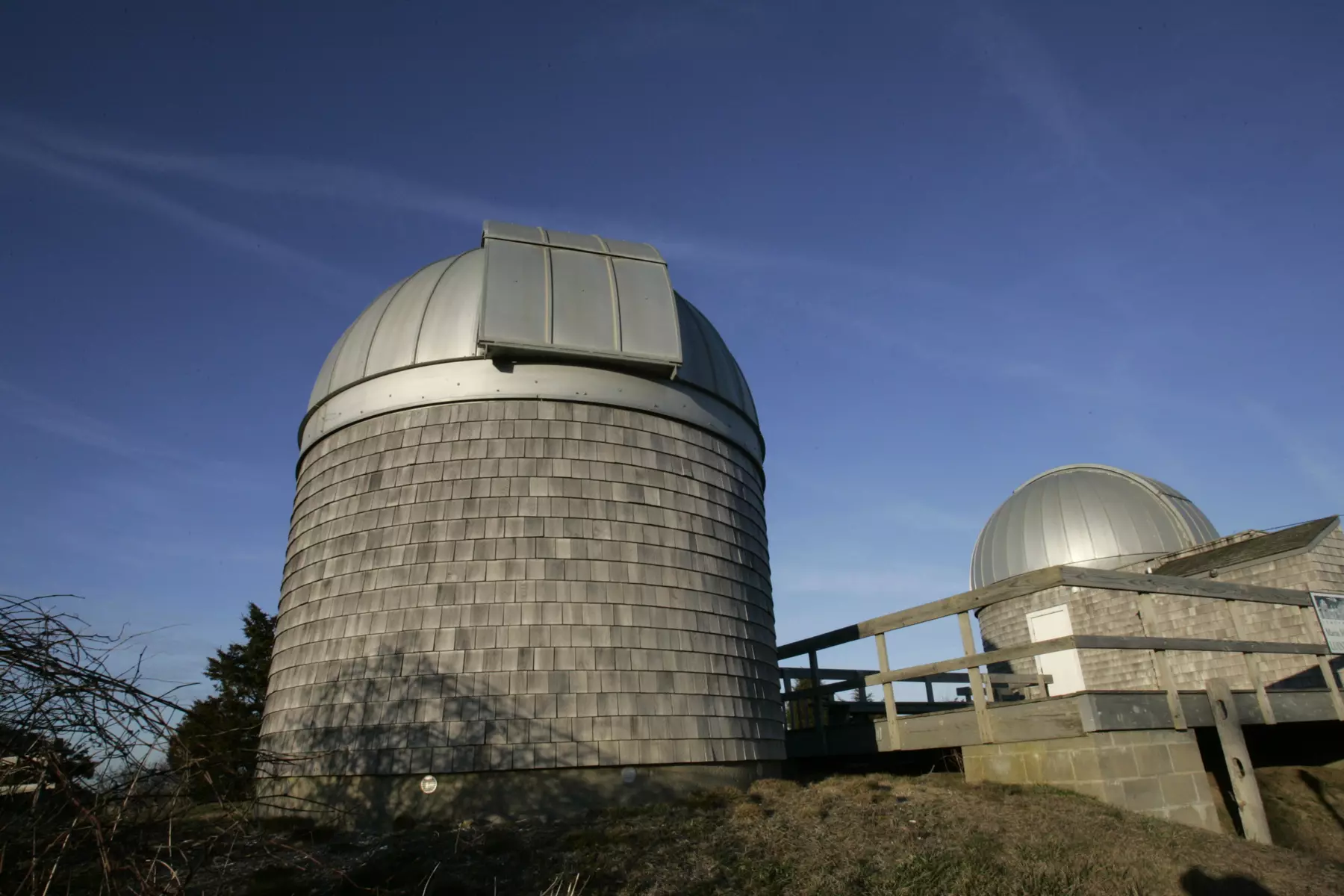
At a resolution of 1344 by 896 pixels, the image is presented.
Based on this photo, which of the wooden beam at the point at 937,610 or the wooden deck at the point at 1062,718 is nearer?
the wooden deck at the point at 1062,718

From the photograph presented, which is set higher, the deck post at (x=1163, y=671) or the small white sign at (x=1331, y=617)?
the small white sign at (x=1331, y=617)

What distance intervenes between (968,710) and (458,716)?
6.07 m

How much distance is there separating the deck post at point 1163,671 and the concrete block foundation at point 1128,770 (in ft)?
0.69

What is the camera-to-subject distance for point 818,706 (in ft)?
42.9

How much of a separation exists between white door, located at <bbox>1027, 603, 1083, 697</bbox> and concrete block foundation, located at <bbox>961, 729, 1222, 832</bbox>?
389 inches

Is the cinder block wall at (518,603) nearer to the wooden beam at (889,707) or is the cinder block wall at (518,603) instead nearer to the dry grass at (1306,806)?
the wooden beam at (889,707)

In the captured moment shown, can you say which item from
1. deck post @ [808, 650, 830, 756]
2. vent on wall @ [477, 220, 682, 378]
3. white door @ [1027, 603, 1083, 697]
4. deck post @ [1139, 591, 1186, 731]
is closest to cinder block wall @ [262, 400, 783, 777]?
vent on wall @ [477, 220, 682, 378]

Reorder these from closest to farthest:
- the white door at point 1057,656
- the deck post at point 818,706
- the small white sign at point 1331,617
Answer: the small white sign at point 1331,617 < the deck post at point 818,706 < the white door at point 1057,656

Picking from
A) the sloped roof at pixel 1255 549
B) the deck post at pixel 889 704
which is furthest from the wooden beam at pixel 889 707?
the sloped roof at pixel 1255 549

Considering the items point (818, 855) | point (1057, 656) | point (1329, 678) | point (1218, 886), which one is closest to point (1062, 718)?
point (1218, 886)

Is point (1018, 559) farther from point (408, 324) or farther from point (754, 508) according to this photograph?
point (408, 324)

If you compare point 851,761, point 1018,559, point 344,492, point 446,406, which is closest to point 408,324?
point 446,406

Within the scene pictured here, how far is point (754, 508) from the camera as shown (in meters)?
11.9

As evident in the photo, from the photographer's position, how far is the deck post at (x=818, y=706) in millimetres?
12891
